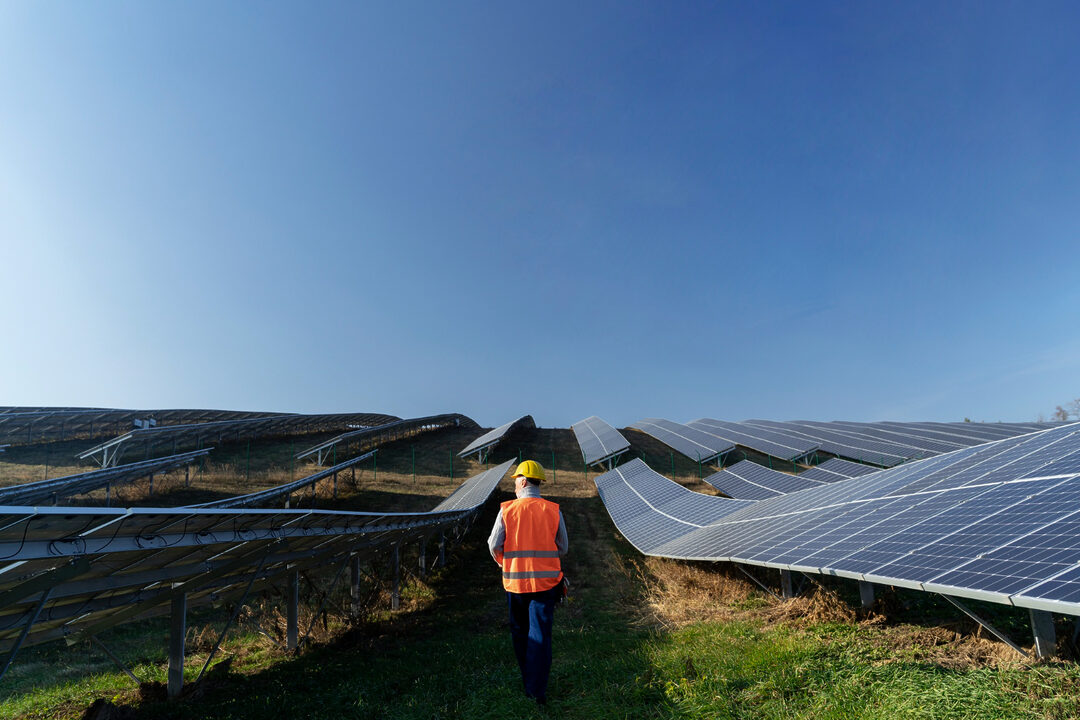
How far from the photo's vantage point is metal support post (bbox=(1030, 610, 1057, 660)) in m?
4.91

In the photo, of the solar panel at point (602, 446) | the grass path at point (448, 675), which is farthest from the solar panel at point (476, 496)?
the solar panel at point (602, 446)

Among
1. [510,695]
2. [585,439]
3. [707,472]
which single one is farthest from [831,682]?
[585,439]

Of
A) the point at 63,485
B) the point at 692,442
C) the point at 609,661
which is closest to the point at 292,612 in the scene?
the point at 609,661

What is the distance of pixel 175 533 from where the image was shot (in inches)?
204

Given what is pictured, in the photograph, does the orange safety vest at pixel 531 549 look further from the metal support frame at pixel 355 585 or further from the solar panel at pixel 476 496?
the solar panel at pixel 476 496

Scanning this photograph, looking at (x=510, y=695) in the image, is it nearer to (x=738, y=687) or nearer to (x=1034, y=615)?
(x=738, y=687)

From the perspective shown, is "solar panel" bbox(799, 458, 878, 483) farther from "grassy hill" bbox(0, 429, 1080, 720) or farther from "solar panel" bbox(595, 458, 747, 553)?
"grassy hill" bbox(0, 429, 1080, 720)

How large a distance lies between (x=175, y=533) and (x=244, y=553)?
230cm

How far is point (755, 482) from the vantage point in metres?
22.0

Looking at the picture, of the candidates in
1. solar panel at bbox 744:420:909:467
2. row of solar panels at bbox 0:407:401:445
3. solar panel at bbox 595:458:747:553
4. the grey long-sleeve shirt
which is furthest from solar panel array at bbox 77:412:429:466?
solar panel at bbox 744:420:909:467

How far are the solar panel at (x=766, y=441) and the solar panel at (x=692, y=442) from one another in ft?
5.03

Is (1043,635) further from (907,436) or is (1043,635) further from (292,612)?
(907,436)

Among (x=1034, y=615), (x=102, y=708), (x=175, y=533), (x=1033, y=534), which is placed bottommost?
(x=102, y=708)

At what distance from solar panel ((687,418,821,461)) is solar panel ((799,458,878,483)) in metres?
5.24
